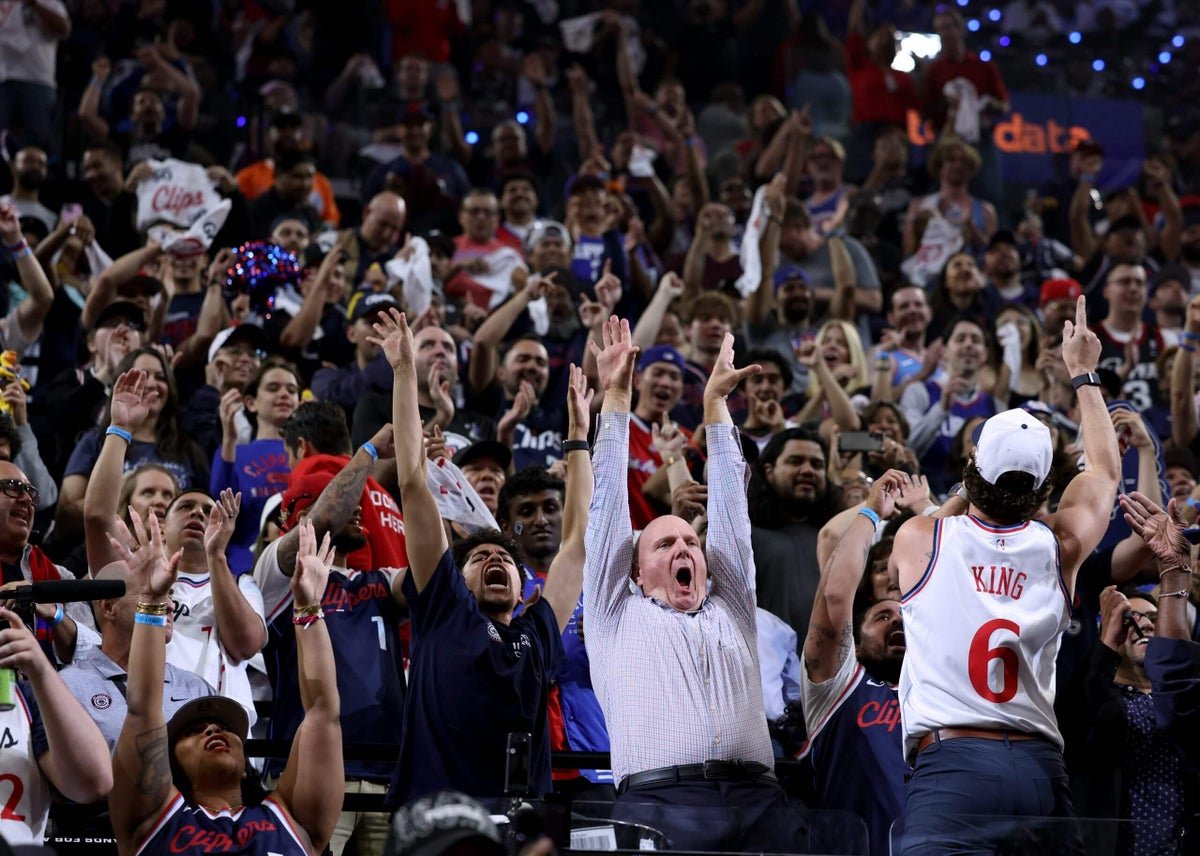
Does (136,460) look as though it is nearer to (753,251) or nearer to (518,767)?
(518,767)

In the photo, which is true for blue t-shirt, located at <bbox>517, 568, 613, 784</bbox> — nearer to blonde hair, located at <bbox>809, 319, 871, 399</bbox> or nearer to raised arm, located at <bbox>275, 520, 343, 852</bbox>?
raised arm, located at <bbox>275, 520, 343, 852</bbox>

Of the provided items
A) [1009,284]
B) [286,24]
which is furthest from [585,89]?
[1009,284]

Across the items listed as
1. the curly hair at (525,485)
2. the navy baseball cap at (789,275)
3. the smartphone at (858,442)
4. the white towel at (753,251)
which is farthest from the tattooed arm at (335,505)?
the navy baseball cap at (789,275)

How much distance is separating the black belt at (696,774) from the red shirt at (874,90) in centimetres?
1102

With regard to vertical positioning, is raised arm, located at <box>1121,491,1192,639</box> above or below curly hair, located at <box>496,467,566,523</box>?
below

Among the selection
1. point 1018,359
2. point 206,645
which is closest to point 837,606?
point 206,645

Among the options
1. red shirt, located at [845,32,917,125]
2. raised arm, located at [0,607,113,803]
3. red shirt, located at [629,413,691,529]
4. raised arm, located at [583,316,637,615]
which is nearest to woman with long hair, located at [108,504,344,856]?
raised arm, located at [0,607,113,803]

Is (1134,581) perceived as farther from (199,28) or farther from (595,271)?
(199,28)

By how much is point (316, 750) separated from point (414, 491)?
3.28 ft

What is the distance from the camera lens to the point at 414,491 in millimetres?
6027

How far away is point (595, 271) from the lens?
38.9ft

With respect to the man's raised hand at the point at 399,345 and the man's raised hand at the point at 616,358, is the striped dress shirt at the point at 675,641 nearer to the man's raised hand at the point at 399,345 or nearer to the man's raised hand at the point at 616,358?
the man's raised hand at the point at 616,358

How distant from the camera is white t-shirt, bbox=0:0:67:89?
12789mm

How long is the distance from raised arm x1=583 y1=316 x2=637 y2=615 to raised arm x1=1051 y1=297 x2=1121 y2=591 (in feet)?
5.07
